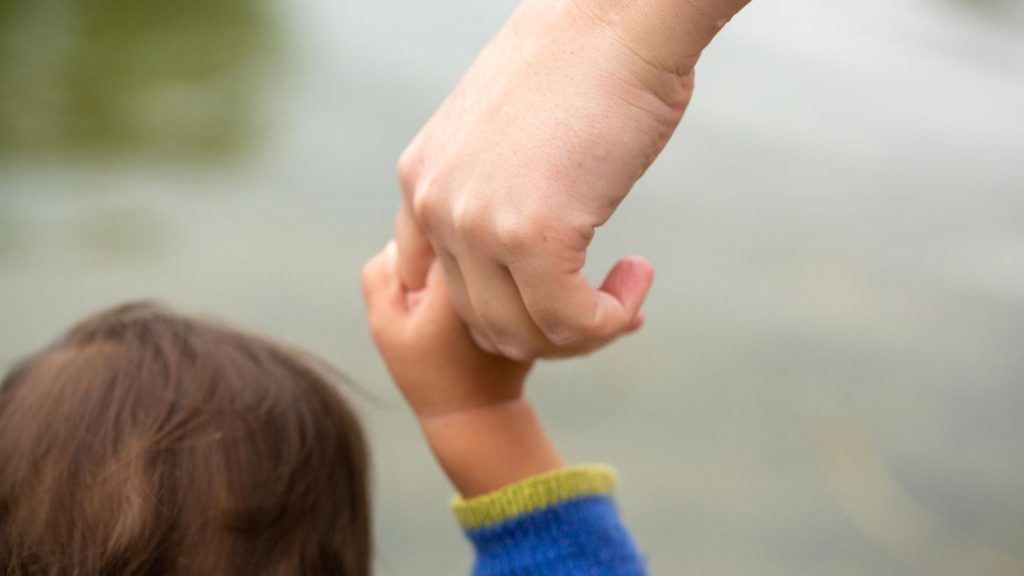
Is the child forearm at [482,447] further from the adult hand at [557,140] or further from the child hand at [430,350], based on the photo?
the adult hand at [557,140]

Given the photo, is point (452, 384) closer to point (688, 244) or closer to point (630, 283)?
point (630, 283)

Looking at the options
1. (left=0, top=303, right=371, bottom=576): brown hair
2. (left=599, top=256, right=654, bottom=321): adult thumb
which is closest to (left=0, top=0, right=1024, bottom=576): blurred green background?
(left=0, top=303, right=371, bottom=576): brown hair

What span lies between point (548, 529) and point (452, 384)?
8cm

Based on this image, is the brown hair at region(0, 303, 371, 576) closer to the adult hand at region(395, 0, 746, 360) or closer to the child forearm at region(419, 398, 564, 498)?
the child forearm at region(419, 398, 564, 498)

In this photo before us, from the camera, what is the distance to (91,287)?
4.82 ft

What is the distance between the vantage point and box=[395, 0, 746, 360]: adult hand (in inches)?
15.7

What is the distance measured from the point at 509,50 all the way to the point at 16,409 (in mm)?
320

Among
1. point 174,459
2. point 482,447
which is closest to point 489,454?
point 482,447

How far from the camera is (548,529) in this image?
560mm

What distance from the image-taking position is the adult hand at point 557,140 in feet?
1.31

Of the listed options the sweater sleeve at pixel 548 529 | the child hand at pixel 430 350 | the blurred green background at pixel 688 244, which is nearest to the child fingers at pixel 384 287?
the child hand at pixel 430 350

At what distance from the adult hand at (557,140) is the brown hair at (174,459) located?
0.64 ft

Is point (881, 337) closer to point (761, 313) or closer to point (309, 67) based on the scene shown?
point (761, 313)

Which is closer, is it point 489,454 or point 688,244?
point 489,454
